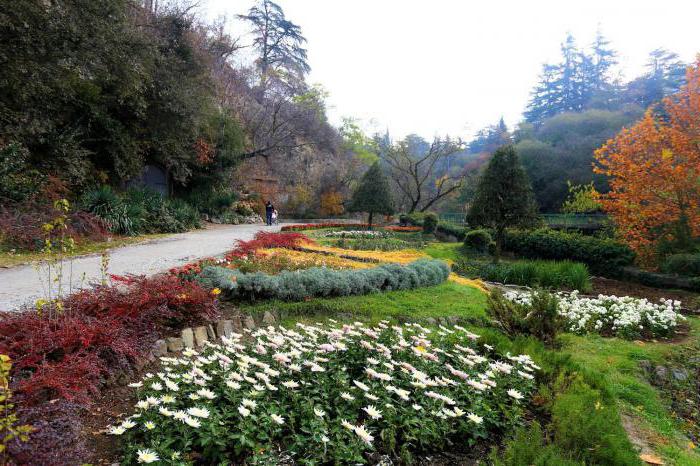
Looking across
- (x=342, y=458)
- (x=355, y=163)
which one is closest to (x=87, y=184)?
(x=342, y=458)

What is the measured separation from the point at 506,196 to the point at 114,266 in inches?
411

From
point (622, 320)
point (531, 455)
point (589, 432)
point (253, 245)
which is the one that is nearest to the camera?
point (531, 455)

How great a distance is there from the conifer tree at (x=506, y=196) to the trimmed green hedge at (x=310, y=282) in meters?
5.73

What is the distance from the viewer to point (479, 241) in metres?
14.9

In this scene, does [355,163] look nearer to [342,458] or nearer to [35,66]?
[35,66]

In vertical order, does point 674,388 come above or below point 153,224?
below

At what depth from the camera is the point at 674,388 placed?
13.8ft

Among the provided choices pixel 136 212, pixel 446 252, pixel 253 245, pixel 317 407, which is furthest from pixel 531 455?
pixel 136 212

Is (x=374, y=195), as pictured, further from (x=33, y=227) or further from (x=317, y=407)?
(x=317, y=407)

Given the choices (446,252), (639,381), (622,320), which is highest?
(622,320)

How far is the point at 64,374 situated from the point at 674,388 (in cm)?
567

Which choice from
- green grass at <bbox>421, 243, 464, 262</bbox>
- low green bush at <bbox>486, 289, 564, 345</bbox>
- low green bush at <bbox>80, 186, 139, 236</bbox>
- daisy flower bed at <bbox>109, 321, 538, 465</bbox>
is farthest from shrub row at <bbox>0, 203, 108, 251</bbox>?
green grass at <bbox>421, 243, 464, 262</bbox>

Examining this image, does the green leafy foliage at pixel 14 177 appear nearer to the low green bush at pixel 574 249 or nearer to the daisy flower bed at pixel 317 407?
the daisy flower bed at pixel 317 407

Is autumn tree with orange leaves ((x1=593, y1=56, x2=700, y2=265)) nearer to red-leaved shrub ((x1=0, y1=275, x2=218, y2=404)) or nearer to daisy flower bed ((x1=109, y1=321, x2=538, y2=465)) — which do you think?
daisy flower bed ((x1=109, y1=321, x2=538, y2=465))
